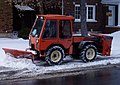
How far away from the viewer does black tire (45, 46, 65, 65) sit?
1430cm

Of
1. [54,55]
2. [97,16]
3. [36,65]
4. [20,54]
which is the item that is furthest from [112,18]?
[36,65]

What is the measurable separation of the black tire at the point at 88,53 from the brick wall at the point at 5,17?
13.2m

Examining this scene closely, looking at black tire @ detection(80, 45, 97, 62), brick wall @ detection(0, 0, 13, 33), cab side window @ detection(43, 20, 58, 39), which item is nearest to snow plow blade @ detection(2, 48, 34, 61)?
cab side window @ detection(43, 20, 58, 39)

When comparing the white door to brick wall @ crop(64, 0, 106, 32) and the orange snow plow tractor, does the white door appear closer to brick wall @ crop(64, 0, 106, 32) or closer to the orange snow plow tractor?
brick wall @ crop(64, 0, 106, 32)

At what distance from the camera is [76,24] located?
31.8 metres

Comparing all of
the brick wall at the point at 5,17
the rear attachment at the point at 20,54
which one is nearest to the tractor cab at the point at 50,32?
the rear attachment at the point at 20,54

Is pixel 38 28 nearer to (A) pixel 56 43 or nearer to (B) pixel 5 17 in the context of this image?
(A) pixel 56 43

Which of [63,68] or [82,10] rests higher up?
[82,10]

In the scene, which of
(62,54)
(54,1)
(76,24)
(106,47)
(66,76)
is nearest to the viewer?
(66,76)

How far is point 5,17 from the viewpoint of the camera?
27.4m

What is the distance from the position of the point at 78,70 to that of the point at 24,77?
252 centimetres

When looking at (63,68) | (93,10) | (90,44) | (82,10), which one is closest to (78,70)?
(63,68)

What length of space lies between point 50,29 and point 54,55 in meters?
1.12

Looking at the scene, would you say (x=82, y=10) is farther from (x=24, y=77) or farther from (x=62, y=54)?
(x=24, y=77)
